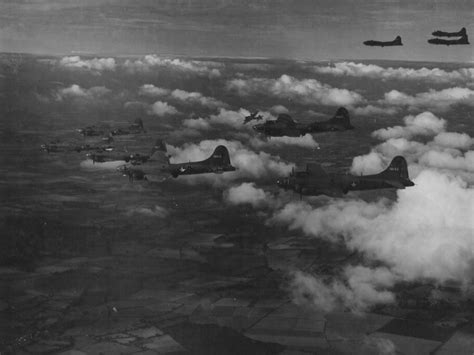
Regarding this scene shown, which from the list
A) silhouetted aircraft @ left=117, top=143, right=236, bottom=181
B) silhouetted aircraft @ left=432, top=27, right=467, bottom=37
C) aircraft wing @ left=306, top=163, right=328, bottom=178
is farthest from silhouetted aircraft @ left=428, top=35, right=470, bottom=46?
silhouetted aircraft @ left=117, top=143, right=236, bottom=181

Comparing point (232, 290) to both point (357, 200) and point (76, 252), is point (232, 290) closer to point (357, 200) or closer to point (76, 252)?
point (76, 252)

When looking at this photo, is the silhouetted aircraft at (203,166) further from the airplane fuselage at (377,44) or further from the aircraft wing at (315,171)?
the airplane fuselage at (377,44)

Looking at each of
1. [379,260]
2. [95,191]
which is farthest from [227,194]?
[379,260]

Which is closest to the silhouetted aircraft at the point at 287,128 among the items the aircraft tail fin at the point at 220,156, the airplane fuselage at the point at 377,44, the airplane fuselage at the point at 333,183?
the airplane fuselage at the point at 333,183

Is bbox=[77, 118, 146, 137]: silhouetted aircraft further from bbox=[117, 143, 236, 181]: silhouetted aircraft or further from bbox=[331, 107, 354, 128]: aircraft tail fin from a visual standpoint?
bbox=[331, 107, 354, 128]: aircraft tail fin

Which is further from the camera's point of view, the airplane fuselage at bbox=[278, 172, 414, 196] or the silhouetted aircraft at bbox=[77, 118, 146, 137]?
the silhouetted aircraft at bbox=[77, 118, 146, 137]

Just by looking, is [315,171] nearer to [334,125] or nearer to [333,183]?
[333,183]

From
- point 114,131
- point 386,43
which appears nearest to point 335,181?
point 386,43

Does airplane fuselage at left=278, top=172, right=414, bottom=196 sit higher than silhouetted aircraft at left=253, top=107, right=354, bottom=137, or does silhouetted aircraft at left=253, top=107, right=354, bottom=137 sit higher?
silhouetted aircraft at left=253, top=107, right=354, bottom=137
